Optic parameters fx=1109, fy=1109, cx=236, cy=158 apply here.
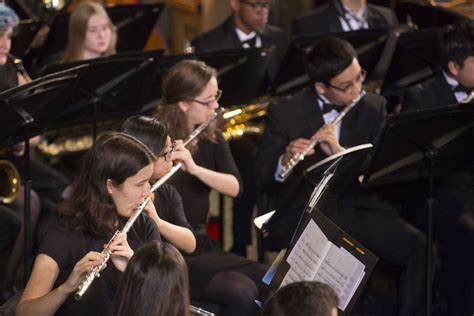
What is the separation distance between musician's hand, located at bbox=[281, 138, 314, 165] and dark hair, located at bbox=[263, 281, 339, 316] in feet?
6.14

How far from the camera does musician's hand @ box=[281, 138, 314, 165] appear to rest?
4.72 meters

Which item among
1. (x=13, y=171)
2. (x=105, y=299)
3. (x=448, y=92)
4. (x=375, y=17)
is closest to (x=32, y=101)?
(x=13, y=171)

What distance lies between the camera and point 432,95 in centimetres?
506

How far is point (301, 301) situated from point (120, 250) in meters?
0.81

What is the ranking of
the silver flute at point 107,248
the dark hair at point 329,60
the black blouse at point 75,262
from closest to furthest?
the silver flute at point 107,248, the black blouse at point 75,262, the dark hair at point 329,60

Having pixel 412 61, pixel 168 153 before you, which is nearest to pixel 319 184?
pixel 168 153

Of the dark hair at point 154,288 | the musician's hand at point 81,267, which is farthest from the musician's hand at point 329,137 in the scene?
the dark hair at point 154,288

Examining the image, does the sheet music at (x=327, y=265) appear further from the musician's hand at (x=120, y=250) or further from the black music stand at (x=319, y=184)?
the musician's hand at (x=120, y=250)

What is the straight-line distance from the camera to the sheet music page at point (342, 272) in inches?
143

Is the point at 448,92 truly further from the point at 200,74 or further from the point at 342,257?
the point at 342,257

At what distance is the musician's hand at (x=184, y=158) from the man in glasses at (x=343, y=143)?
52 centimetres

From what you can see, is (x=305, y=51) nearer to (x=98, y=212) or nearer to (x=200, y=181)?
(x=200, y=181)

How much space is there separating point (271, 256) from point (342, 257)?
2.17 metres

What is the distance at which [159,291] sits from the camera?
3.00 metres
